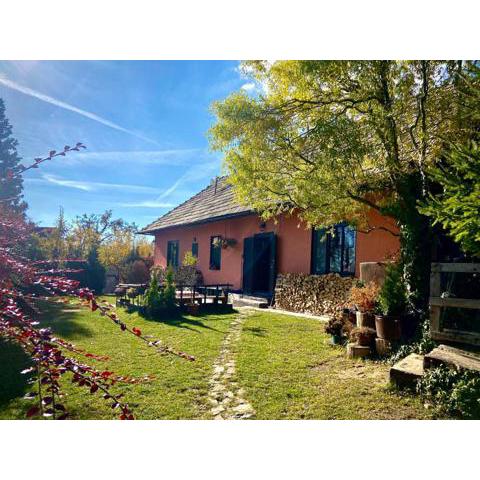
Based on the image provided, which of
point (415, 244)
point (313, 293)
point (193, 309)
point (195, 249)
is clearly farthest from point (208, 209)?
point (415, 244)

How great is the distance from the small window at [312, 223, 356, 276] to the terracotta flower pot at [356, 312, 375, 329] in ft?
7.02

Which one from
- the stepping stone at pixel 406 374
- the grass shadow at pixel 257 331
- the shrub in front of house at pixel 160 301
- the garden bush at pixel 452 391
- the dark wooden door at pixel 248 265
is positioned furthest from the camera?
the dark wooden door at pixel 248 265

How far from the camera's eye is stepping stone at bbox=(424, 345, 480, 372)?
10.0ft

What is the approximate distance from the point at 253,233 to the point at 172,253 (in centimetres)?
587

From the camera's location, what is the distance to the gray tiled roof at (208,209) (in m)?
10.4

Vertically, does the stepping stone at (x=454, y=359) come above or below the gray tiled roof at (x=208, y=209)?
below

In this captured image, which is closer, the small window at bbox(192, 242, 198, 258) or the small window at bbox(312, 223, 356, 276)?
the small window at bbox(312, 223, 356, 276)

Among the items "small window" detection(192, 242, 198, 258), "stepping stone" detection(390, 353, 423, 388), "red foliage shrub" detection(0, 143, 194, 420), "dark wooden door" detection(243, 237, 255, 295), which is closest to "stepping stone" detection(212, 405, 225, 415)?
"red foliage shrub" detection(0, 143, 194, 420)

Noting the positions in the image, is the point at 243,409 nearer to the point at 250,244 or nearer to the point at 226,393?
the point at 226,393

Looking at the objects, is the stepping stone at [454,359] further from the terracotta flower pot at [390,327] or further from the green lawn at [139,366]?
the green lawn at [139,366]

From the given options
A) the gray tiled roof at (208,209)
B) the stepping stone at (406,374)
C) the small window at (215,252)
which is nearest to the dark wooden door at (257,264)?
the gray tiled roof at (208,209)

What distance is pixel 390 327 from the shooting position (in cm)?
439

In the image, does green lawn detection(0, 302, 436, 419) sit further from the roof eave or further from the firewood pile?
the roof eave
